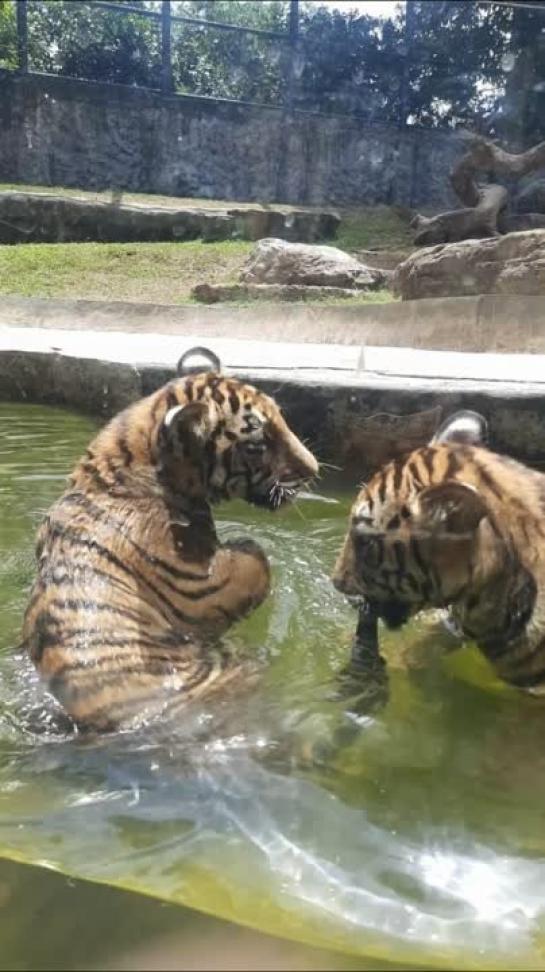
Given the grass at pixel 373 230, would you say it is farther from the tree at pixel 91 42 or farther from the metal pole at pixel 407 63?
the tree at pixel 91 42

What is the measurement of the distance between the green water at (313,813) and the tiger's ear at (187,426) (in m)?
0.72

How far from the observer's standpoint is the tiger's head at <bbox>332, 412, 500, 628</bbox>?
2977 millimetres

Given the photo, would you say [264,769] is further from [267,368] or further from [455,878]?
[267,368]

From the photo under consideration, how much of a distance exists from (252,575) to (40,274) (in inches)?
420

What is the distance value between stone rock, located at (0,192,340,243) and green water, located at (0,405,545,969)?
12.6 metres

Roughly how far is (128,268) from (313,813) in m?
12.1

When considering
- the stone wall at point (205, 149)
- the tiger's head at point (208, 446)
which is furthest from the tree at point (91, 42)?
the tiger's head at point (208, 446)

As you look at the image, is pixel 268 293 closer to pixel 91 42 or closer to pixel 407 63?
pixel 91 42

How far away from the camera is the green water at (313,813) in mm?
2234

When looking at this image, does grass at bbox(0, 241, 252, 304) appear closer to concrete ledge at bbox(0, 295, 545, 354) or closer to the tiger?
concrete ledge at bbox(0, 295, 545, 354)

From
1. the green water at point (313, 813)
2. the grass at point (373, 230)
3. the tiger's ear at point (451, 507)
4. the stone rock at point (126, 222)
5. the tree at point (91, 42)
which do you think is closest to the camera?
the green water at point (313, 813)

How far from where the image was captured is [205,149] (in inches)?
778

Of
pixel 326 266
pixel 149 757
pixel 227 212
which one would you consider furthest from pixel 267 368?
pixel 227 212

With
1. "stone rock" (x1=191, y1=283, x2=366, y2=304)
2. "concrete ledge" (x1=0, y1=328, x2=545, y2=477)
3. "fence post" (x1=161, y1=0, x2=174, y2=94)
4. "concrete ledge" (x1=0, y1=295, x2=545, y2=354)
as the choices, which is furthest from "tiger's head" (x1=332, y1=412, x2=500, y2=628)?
"fence post" (x1=161, y1=0, x2=174, y2=94)
